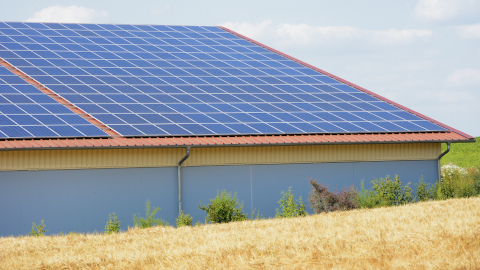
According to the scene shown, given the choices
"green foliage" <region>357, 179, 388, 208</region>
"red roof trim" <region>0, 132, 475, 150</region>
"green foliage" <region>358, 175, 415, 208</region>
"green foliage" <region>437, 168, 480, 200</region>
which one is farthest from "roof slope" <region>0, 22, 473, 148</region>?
"green foliage" <region>357, 179, 388, 208</region>

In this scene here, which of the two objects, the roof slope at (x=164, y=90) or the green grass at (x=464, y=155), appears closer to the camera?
the roof slope at (x=164, y=90)

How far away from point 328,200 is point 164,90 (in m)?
7.86

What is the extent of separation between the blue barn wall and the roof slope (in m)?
1.31

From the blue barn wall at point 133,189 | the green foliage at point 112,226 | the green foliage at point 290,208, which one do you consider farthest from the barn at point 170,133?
the green foliage at point 290,208

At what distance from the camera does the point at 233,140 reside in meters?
18.9

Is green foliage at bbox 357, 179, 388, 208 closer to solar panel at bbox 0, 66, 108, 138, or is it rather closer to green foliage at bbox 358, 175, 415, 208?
green foliage at bbox 358, 175, 415, 208

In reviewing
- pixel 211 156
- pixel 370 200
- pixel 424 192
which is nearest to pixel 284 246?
pixel 211 156

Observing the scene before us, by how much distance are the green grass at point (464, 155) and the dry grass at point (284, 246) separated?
127 ft

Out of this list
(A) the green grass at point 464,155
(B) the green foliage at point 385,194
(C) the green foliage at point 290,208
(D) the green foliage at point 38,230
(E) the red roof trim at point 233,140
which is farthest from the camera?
(A) the green grass at point 464,155

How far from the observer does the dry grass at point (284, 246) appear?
405 inches

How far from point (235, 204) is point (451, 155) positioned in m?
45.3

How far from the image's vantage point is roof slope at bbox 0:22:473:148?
62.3ft

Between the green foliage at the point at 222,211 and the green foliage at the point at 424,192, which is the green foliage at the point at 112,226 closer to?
the green foliage at the point at 222,211

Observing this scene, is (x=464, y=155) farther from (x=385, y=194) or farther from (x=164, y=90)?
(x=164, y=90)
